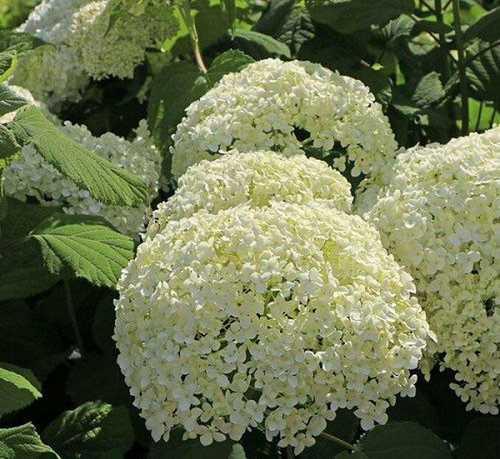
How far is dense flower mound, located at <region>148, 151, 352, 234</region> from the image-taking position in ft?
8.40

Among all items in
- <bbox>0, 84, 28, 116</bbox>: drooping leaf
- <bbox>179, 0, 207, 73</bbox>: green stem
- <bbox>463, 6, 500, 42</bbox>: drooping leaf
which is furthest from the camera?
<bbox>179, 0, 207, 73</bbox>: green stem

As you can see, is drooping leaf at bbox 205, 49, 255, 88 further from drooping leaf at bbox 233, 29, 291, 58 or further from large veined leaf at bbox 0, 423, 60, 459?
large veined leaf at bbox 0, 423, 60, 459

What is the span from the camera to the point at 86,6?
402cm

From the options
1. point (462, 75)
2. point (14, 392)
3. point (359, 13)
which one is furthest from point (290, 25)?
point (14, 392)

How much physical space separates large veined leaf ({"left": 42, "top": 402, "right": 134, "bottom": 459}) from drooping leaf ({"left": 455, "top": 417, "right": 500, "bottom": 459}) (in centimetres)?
76

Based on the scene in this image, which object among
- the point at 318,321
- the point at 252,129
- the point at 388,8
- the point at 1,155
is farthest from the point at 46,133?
the point at 388,8

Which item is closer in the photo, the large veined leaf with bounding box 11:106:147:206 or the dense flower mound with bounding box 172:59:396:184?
the large veined leaf with bounding box 11:106:147:206

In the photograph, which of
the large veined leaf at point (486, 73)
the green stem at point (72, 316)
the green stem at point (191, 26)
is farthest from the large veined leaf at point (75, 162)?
the large veined leaf at point (486, 73)

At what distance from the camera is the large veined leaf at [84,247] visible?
2664mm

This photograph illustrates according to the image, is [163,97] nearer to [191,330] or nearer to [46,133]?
[46,133]

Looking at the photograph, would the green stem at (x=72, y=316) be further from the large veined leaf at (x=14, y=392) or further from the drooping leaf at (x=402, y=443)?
the drooping leaf at (x=402, y=443)

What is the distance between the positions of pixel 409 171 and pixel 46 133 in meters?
0.85

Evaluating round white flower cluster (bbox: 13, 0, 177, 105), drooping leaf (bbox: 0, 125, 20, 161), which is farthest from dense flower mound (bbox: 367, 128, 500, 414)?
round white flower cluster (bbox: 13, 0, 177, 105)

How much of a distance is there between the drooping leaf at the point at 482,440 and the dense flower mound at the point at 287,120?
0.71m
